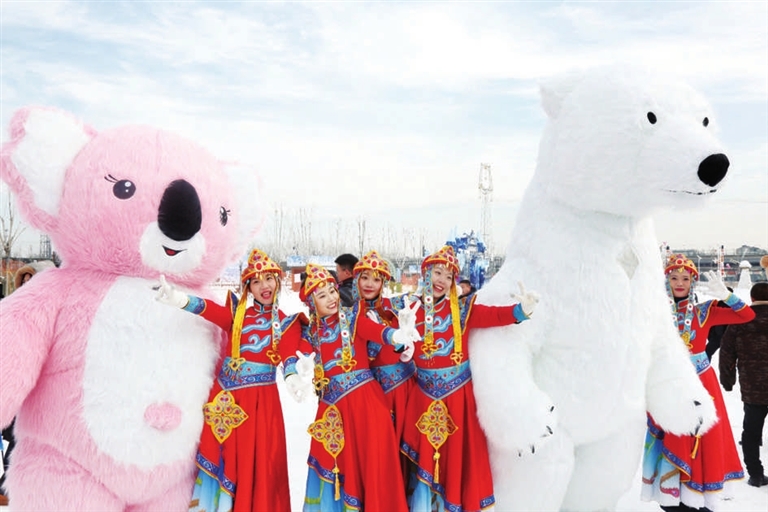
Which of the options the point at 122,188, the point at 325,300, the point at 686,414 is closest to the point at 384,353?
the point at 325,300

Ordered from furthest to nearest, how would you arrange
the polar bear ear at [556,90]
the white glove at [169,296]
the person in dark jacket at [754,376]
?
the person in dark jacket at [754,376] < the polar bear ear at [556,90] < the white glove at [169,296]

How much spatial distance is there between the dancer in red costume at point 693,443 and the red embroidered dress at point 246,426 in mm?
2020

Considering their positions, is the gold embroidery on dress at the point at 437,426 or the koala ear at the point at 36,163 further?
the gold embroidery on dress at the point at 437,426

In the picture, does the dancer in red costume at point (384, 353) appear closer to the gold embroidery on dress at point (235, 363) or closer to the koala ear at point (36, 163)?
the gold embroidery on dress at point (235, 363)

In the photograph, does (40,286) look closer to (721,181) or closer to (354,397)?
(354,397)

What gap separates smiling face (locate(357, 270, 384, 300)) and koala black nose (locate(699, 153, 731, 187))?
1.48m

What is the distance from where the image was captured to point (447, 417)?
283cm

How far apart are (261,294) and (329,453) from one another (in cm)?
76

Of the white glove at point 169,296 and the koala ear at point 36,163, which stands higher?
the koala ear at point 36,163

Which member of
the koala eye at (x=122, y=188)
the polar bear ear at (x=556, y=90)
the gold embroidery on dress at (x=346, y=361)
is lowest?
the gold embroidery on dress at (x=346, y=361)

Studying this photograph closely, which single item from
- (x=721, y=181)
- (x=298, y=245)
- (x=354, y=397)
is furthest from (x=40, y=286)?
(x=298, y=245)

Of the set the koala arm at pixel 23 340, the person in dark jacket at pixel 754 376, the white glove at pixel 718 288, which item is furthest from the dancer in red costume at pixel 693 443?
the koala arm at pixel 23 340

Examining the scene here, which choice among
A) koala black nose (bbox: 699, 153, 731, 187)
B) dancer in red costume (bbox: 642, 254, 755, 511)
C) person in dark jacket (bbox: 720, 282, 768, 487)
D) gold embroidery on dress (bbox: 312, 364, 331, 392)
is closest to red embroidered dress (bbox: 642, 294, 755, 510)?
dancer in red costume (bbox: 642, 254, 755, 511)

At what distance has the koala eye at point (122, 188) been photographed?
8.50ft
